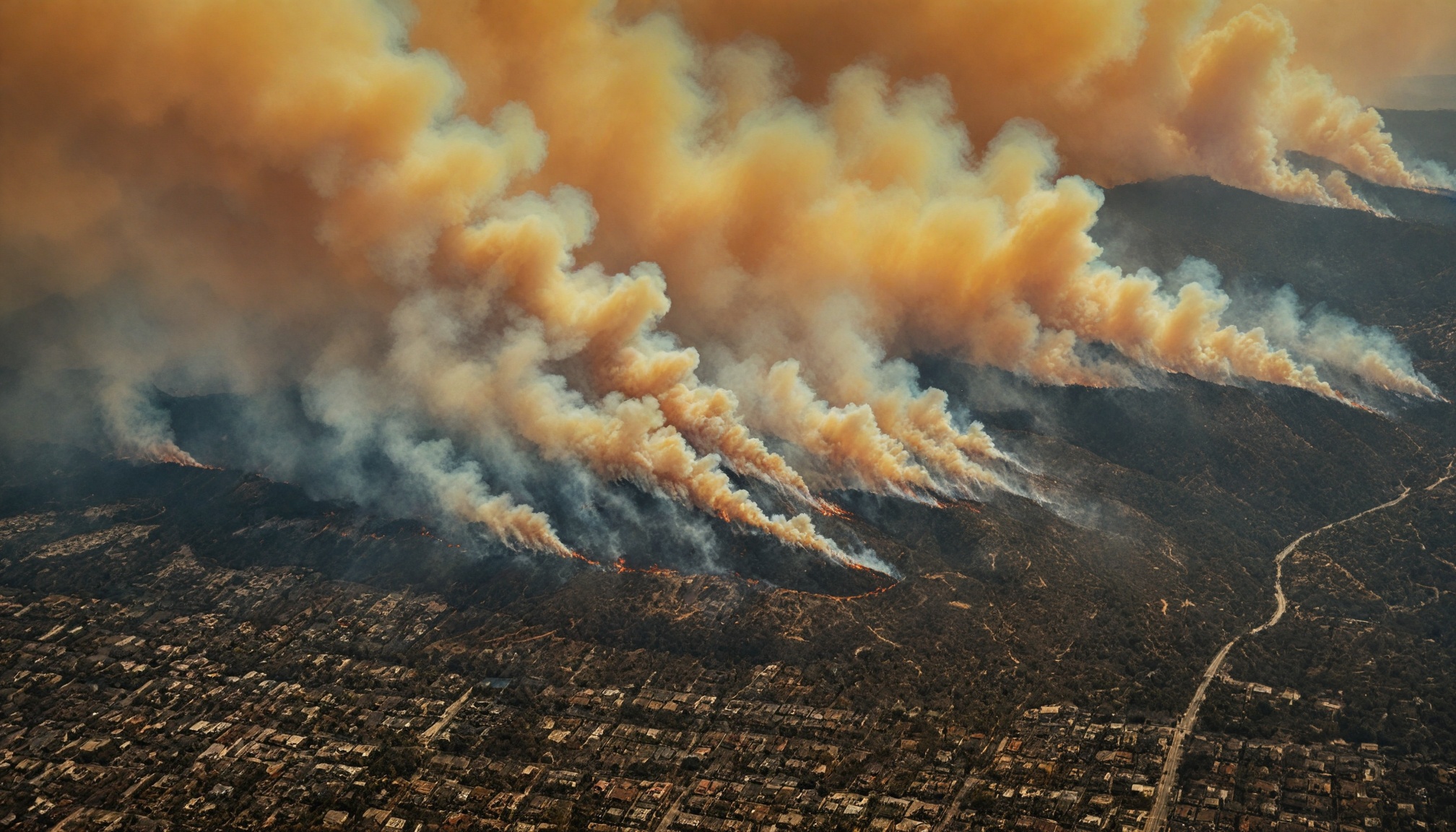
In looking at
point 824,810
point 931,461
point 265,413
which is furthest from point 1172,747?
point 265,413

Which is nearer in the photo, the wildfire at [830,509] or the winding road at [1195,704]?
the winding road at [1195,704]

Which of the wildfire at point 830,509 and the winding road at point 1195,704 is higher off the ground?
the wildfire at point 830,509

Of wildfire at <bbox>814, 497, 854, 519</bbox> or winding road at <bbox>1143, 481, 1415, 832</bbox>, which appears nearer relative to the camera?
winding road at <bbox>1143, 481, 1415, 832</bbox>

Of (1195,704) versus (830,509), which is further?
(830,509)

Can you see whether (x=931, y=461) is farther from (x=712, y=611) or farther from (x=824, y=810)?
(x=824, y=810)

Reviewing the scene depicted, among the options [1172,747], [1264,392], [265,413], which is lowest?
[1172,747]

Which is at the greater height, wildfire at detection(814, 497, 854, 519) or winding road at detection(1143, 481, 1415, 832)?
wildfire at detection(814, 497, 854, 519)

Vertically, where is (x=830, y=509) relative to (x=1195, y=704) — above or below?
above

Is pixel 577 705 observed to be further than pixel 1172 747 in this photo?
Yes
